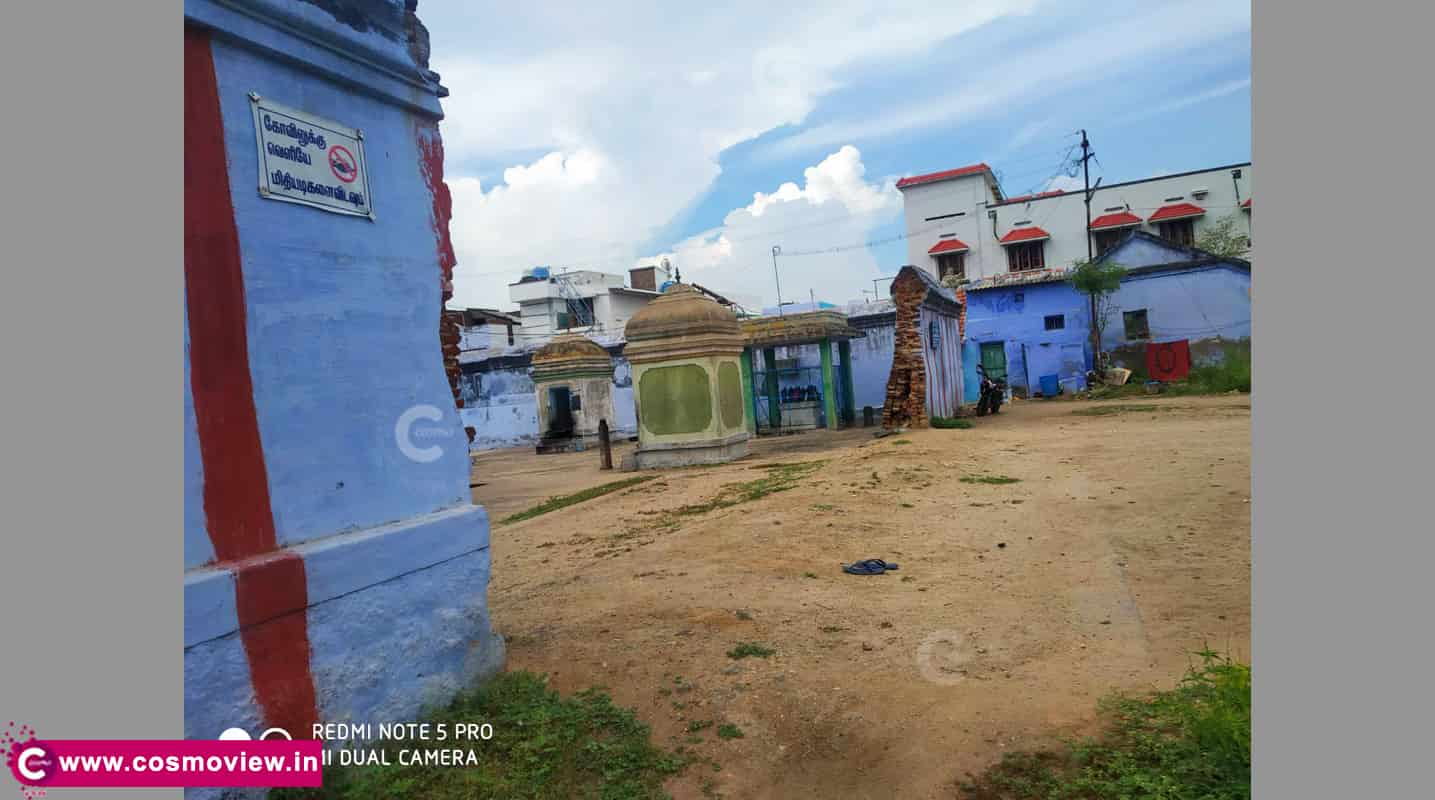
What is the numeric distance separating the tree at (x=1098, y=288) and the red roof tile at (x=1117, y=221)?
41.8ft

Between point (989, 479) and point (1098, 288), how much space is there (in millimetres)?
18039

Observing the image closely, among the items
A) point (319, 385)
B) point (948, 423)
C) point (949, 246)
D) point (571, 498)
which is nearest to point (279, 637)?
point (319, 385)

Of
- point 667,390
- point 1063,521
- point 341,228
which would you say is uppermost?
point 341,228

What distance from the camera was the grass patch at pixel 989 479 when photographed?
10031mm

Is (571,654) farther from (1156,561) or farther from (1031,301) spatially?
(1031,301)

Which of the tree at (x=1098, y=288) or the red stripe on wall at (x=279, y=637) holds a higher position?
the tree at (x=1098, y=288)

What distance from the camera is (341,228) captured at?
12.7 ft

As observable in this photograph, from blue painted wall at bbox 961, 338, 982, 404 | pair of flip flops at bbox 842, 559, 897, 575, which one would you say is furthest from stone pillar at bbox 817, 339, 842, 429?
pair of flip flops at bbox 842, 559, 897, 575

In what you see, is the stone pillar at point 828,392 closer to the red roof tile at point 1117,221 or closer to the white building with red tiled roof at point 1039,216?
the white building with red tiled roof at point 1039,216

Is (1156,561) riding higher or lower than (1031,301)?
lower

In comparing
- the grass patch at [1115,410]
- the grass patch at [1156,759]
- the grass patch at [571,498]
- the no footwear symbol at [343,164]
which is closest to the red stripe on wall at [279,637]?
the no footwear symbol at [343,164]

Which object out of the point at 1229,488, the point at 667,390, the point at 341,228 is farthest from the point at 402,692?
the point at 667,390

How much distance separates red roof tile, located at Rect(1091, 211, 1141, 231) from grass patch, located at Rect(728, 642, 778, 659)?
1529 inches

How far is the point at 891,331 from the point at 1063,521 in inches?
723
